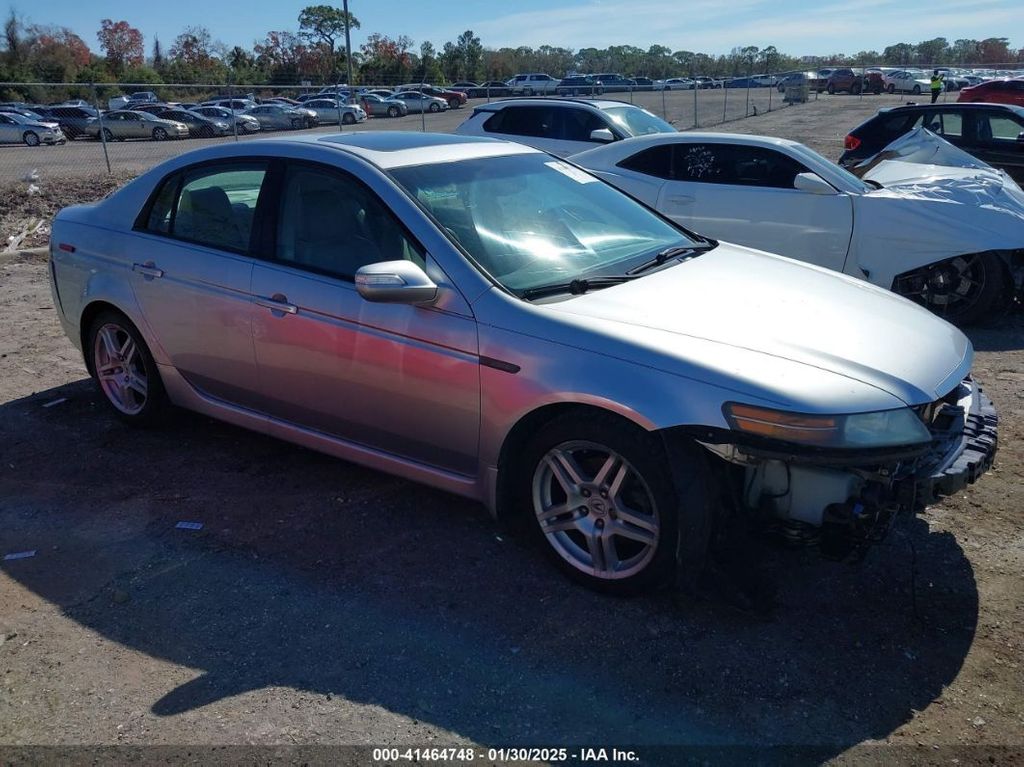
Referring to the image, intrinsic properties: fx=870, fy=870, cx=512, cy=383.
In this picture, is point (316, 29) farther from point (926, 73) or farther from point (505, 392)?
point (505, 392)

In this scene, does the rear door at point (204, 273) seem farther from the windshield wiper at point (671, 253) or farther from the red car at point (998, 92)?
the red car at point (998, 92)

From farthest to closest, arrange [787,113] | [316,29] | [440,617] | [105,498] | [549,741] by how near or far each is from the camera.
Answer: [316,29], [787,113], [105,498], [440,617], [549,741]

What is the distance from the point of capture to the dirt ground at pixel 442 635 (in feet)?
8.87

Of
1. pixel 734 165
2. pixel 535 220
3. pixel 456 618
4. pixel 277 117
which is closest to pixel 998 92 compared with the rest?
pixel 734 165

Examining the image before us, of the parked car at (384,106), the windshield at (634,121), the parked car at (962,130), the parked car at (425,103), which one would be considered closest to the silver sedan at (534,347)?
the windshield at (634,121)

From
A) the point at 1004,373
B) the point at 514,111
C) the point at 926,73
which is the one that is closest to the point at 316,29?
the point at 926,73

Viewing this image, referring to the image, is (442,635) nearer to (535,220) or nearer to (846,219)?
(535,220)

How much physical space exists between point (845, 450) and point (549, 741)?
4.34 ft

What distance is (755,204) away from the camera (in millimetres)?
7238

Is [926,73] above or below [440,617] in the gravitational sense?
above

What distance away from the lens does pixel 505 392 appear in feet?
11.0

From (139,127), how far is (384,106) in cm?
1505

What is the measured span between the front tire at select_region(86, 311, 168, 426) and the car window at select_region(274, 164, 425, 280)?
1.28 meters

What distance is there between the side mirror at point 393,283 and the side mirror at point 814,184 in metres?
4.54
